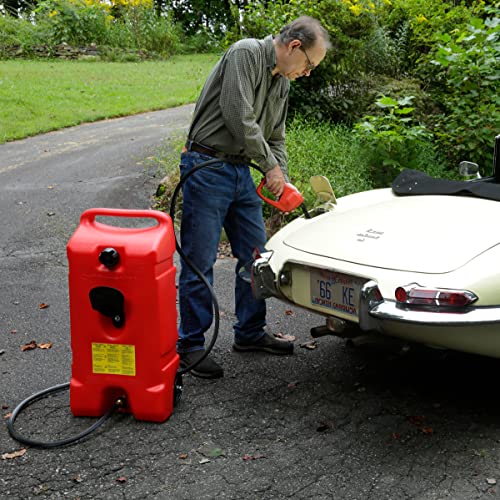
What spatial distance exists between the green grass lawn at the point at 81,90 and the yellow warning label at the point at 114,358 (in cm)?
768

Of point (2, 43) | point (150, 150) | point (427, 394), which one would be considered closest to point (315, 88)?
point (150, 150)

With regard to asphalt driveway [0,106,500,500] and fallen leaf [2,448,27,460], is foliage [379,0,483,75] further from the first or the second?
fallen leaf [2,448,27,460]

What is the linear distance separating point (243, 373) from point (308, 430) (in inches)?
28.6

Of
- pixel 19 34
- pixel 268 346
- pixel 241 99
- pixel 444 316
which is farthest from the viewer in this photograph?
pixel 19 34

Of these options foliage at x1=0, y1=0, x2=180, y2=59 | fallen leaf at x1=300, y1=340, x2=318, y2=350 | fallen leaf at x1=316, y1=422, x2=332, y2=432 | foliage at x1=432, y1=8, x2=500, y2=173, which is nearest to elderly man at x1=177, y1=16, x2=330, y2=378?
fallen leaf at x1=300, y1=340, x2=318, y2=350

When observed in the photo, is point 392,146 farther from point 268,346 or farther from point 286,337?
point 268,346

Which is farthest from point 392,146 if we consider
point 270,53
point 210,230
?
point 210,230

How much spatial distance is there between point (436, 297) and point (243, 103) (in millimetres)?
1376

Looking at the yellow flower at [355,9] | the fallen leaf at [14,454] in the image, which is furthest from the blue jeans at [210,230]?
the yellow flower at [355,9]

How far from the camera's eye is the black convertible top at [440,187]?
356 cm

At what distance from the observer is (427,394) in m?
3.62

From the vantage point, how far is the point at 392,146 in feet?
23.3

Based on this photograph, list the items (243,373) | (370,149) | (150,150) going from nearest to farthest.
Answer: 1. (243,373)
2. (370,149)
3. (150,150)

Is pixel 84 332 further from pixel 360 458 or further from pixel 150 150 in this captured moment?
pixel 150 150
